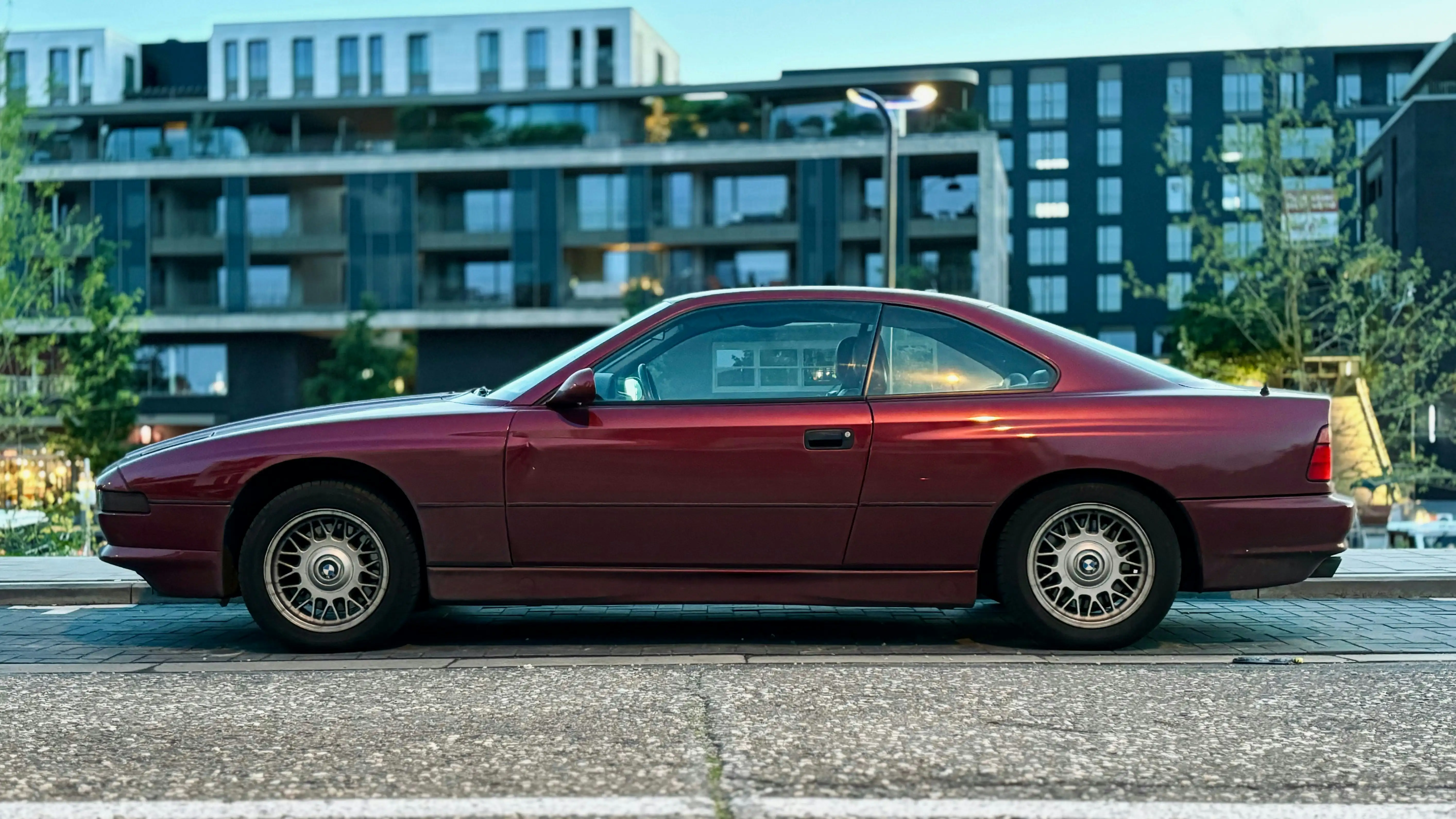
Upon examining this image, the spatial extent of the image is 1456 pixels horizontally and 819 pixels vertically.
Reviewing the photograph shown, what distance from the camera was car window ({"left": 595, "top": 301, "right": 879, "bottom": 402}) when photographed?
5.80 metres

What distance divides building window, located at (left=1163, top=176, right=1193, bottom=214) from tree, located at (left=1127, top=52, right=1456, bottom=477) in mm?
59098

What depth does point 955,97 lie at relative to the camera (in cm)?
5078

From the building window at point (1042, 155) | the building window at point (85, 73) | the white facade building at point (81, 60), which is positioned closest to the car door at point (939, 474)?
the white facade building at point (81, 60)

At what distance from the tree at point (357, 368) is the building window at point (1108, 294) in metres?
48.6

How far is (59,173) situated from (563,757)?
53.7m

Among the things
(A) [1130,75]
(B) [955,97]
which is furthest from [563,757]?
(A) [1130,75]

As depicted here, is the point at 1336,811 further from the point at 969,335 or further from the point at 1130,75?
the point at 1130,75

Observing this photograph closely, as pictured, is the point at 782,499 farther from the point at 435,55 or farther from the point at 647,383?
the point at 435,55

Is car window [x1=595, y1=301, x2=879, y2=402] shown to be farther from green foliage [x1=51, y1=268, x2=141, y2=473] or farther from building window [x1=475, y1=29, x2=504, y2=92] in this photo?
building window [x1=475, y1=29, x2=504, y2=92]

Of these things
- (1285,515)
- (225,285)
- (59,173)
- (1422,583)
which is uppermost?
(59,173)

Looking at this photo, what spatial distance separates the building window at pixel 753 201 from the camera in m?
48.2

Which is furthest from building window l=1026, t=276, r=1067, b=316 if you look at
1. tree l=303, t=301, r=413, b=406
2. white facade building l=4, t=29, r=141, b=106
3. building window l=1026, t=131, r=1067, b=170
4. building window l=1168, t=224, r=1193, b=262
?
white facade building l=4, t=29, r=141, b=106

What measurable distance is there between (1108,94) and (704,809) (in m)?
84.6

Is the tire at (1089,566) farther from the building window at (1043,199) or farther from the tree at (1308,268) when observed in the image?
the building window at (1043,199)
